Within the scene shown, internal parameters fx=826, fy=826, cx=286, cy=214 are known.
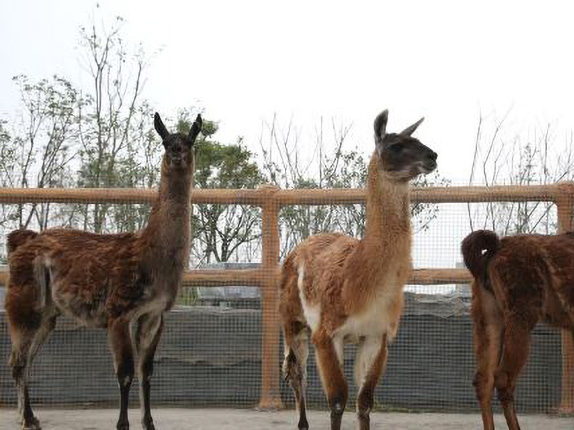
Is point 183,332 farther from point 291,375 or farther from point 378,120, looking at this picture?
point 378,120

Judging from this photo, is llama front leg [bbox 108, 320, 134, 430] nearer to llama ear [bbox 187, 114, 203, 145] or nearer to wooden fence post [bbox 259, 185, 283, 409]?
llama ear [bbox 187, 114, 203, 145]

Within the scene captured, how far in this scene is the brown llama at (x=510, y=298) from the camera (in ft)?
20.3

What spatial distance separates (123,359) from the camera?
6.48m

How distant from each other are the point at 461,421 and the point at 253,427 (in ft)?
6.27

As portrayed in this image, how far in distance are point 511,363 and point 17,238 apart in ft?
14.3

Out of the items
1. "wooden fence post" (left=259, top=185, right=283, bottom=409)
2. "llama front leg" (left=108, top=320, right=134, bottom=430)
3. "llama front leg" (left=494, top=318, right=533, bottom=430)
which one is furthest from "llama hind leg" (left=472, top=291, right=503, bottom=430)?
"llama front leg" (left=108, top=320, right=134, bottom=430)

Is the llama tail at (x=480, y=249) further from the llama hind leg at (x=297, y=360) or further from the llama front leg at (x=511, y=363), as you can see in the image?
the llama hind leg at (x=297, y=360)

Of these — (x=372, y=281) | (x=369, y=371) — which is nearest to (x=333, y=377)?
(x=369, y=371)

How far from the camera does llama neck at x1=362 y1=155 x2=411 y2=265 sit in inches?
216

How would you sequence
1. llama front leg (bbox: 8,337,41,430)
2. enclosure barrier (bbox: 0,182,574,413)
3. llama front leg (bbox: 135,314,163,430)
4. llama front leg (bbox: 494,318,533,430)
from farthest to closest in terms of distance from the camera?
1. enclosure barrier (bbox: 0,182,574,413)
2. llama front leg (bbox: 8,337,41,430)
3. llama front leg (bbox: 135,314,163,430)
4. llama front leg (bbox: 494,318,533,430)

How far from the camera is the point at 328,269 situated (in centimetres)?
605

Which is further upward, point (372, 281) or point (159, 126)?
point (159, 126)

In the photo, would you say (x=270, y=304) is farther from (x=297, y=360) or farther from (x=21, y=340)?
(x=21, y=340)

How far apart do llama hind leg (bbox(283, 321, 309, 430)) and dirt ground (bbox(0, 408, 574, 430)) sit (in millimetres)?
337
